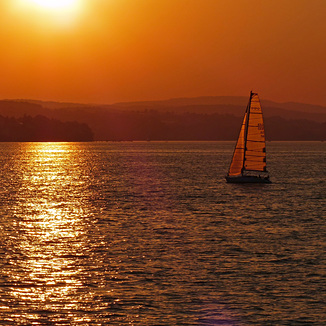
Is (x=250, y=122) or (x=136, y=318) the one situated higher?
(x=250, y=122)

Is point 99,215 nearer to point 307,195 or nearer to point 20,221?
point 20,221

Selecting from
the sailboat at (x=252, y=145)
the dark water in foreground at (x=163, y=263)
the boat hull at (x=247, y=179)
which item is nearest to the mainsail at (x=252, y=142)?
the sailboat at (x=252, y=145)

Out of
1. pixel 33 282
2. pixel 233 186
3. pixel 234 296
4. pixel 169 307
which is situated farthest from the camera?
pixel 233 186

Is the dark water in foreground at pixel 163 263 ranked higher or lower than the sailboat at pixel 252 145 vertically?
lower

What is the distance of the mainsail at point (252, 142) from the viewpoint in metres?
93.1

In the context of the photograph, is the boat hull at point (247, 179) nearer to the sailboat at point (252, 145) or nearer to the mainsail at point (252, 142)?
the sailboat at point (252, 145)

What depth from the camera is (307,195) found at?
87.7 m

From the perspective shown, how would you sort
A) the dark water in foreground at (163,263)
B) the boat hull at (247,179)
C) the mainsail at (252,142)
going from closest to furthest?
the dark water in foreground at (163,263) < the mainsail at (252,142) < the boat hull at (247,179)

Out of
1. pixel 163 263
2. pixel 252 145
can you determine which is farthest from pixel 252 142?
pixel 163 263

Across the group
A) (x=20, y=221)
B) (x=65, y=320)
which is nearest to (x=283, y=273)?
(x=65, y=320)

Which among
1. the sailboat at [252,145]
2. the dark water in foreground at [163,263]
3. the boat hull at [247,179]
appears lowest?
the dark water in foreground at [163,263]

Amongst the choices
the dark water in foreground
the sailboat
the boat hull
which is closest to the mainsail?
the sailboat

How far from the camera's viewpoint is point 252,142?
94.4m

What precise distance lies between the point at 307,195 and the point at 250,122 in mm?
12837
